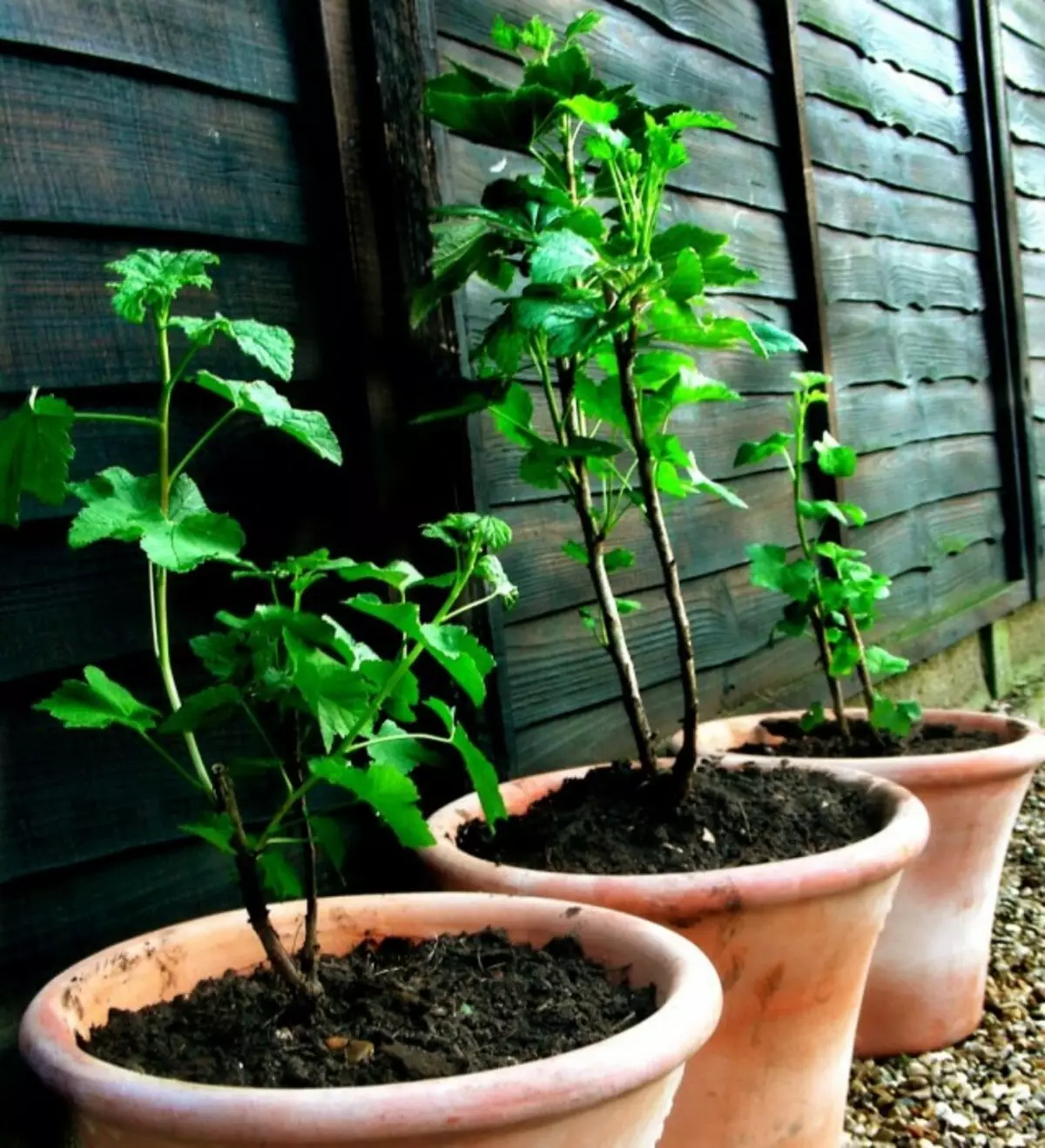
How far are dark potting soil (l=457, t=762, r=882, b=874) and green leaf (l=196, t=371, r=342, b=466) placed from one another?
2.00 ft

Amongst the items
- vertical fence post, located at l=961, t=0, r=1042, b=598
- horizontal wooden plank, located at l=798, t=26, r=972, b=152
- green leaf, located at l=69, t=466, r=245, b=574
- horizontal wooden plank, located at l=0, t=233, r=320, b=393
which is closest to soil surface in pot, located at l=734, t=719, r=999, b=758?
horizontal wooden plank, located at l=0, t=233, r=320, b=393

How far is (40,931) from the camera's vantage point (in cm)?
127

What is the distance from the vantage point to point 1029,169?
4.05m

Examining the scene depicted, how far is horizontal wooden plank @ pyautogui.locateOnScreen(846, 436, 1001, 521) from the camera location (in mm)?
2947

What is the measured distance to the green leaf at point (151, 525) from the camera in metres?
0.92

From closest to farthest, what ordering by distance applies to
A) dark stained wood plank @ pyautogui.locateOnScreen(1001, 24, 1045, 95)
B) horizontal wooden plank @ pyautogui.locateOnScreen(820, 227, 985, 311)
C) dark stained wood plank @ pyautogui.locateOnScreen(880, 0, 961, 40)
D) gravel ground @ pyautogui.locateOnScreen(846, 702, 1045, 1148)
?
gravel ground @ pyautogui.locateOnScreen(846, 702, 1045, 1148), horizontal wooden plank @ pyautogui.locateOnScreen(820, 227, 985, 311), dark stained wood plank @ pyautogui.locateOnScreen(880, 0, 961, 40), dark stained wood plank @ pyautogui.locateOnScreen(1001, 24, 1045, 95)

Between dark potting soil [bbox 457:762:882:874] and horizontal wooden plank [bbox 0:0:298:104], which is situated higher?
horizontal wooden plank [bbox 0:0:298:104]

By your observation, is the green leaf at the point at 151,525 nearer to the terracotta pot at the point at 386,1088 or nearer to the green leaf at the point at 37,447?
the green leaf at the point at 37,447

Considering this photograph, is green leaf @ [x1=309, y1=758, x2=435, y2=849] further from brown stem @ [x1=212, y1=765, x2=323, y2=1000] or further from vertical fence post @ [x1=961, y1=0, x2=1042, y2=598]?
vertical fence post @ [x1=961, y1=0, x2=1042, y2=598]

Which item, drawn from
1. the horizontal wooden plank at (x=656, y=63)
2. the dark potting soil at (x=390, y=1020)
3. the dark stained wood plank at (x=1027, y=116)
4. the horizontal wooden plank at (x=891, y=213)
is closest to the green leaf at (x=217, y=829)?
the dark potting soil at (x=390, y=1020)

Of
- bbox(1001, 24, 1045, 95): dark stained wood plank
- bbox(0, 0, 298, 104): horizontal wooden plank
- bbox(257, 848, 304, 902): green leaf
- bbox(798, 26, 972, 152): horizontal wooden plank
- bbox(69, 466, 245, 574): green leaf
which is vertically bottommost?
bbox(257, 848, 304, 902): green leaf

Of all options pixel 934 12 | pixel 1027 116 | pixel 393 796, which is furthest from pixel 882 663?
pixel 1027 116

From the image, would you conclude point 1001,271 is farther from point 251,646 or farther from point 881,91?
point 251,646

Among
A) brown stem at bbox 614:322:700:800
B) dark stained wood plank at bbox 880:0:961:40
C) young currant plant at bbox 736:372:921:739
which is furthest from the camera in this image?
dark stained wood plank at bbox 880:0:961:40
